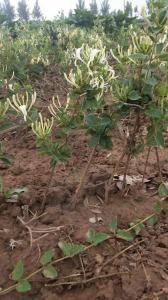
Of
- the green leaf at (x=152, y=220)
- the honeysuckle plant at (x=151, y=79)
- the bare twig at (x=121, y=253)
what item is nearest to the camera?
the honeysuckle plant at (x=151, y=79)

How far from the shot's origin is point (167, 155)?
2.74 m

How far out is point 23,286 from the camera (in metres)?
1.64

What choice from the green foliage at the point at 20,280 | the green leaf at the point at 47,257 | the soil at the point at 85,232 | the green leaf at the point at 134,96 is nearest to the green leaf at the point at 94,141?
the green leaf at the point at 134,96

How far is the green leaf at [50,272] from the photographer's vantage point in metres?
1.73

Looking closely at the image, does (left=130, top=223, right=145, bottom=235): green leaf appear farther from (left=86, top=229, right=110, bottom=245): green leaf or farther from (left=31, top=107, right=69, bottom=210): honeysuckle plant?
(left=31, top=107, right=69, bottom=210): honeysuckle plant

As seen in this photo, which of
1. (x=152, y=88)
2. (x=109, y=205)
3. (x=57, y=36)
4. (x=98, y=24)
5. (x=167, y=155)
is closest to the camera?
(x=152, y=88)

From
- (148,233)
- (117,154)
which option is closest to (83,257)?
(148,233)

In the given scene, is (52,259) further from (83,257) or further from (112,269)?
(112,269)

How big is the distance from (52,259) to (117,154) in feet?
3.69

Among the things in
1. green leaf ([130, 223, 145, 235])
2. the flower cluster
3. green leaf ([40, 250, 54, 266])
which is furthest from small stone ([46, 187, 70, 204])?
the flower cluster

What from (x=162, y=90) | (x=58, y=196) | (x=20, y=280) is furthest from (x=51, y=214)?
(x=162, y=90)

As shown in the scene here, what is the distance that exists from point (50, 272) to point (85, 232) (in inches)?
12.1

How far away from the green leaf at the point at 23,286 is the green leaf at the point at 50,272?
0.11 meters

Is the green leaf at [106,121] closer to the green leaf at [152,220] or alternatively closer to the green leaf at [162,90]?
the green leaf at [162,90]
